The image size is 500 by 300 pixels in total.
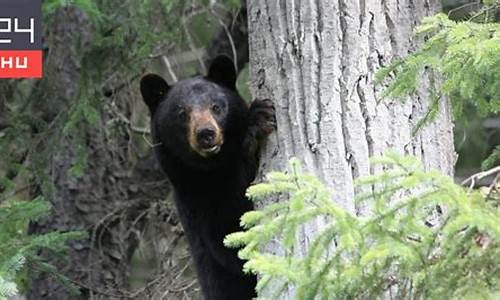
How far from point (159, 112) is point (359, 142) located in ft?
6.09

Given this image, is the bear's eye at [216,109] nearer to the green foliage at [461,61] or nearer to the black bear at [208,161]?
the black bear at [208,161]

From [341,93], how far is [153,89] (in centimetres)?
190

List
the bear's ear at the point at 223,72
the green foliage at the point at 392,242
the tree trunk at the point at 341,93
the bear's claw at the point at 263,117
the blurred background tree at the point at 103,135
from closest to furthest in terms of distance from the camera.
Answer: the green foliage at the point at 392,242
the tree trunk at the point at 341,93
the bear's claw at the point at 263,117
the bear's ear at the point at 223,72
the blurred background tree at the point at 103,135

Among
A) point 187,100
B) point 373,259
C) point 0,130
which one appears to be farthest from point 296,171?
point 0,130

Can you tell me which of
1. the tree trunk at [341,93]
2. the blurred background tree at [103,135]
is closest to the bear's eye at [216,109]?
the tree trunk at [341,93]

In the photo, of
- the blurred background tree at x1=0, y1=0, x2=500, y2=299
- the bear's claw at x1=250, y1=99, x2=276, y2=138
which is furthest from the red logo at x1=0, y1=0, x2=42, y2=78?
the bear's claw at x1=250, y1=99, x2=276, y2=138

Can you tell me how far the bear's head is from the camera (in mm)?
5754

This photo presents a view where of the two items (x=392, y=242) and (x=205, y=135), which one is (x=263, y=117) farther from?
(x=392, y=242)

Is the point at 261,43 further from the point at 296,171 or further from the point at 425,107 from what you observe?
the point at 296,171

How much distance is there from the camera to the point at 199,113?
19.6 feet

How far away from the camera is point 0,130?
8062 mm

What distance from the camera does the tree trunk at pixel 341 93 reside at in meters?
4.66

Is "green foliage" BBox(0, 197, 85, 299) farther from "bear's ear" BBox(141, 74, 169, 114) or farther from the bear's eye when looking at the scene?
the bear's eye

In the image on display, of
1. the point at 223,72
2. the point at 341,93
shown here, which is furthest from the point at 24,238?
the point at 341,93
